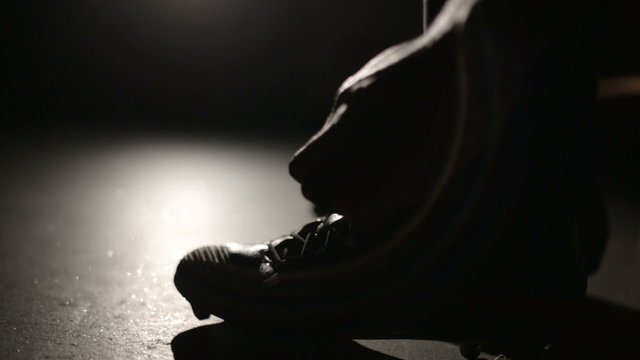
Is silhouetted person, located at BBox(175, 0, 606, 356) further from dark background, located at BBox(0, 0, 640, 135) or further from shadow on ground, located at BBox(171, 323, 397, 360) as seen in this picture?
dark background, located at BBox(0, 0, 640, 135)

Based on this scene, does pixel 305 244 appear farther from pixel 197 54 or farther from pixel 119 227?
pixel 197 54

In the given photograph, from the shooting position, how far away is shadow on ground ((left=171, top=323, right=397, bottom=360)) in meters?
0.70

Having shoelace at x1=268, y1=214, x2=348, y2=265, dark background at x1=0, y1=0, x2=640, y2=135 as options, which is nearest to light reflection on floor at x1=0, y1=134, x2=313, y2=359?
shoelace at x1=268, y1=214, x2=348, y2=265

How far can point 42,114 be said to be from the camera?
2221mm

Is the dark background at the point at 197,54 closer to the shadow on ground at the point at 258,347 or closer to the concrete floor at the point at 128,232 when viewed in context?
the concrete floor at the point at 128,232

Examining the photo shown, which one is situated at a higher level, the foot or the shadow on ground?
the foot

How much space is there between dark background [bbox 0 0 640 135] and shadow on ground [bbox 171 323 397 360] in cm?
165

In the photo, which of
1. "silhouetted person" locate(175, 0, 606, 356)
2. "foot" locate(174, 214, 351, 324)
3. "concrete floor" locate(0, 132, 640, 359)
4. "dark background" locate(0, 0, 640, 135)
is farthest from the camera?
"dark background" locate(0, 0, 640, 135)

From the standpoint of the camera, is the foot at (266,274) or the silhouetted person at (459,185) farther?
the foot at (266,274)

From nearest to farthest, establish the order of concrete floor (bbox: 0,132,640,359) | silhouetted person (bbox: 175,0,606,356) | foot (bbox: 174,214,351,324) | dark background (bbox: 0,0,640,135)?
silhouetted person (bbox: 175,0,606,356) → foot (bbox: 174,214,351,324) → concrete floor (bbox: 0,132,640,359) → dark background (bbox: 0,0,640,135)

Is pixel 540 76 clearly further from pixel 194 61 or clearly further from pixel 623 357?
pixel 194 61

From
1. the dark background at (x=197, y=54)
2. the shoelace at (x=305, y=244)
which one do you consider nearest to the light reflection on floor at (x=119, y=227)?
the shoelace at (x=305, y=244)

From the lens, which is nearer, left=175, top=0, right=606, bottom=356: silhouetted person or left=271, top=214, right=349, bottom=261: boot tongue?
left=175, top=0, right=606, bottom=356: silhouetted person

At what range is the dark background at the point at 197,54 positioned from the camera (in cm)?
257
